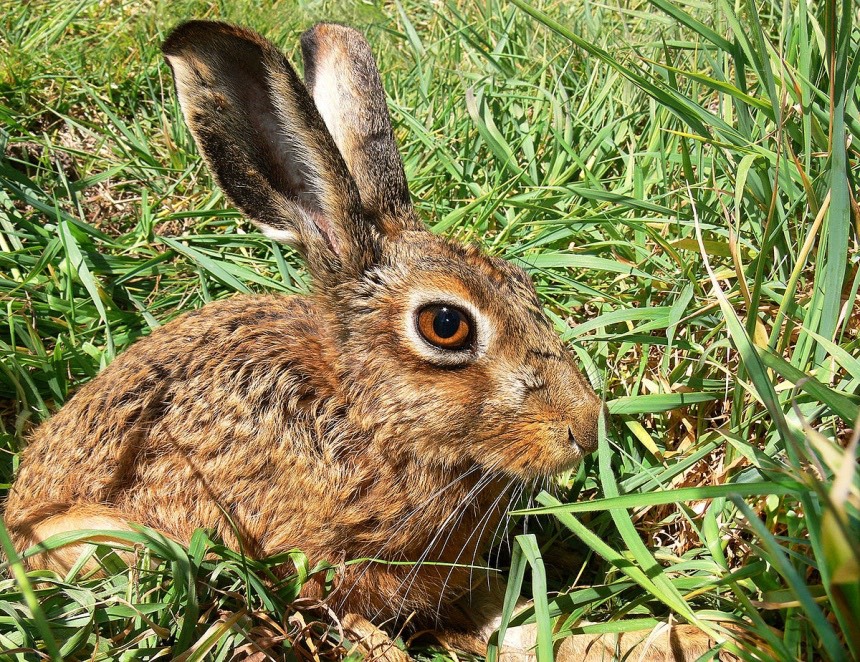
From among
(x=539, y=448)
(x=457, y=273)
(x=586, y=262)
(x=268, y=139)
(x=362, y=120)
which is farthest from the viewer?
(x=586, y=262)

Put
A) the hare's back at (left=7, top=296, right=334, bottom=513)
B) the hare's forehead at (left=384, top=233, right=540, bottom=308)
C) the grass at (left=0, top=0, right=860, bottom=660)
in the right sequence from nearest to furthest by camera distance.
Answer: the grass at (left=0, top=0, right=860, bottom=660), the hare's forehead at (left=384, top=233, right=540, bottom=308), the hare's back at (left=7, top=296, right=334, bottom=513)

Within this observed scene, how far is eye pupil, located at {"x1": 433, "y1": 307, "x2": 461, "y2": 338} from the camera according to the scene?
307 cm

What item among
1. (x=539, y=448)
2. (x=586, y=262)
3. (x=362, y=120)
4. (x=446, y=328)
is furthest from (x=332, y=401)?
Answer: (x=586, y=262)

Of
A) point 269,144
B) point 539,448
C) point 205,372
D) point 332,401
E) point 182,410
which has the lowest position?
point 539,448

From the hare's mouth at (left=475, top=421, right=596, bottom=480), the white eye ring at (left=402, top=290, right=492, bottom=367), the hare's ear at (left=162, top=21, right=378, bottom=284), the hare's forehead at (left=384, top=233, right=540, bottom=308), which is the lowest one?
the hare's mouth at (left=475, top=421, right=596, bottom=480)

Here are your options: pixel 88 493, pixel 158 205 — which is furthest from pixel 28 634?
pixel 158 205

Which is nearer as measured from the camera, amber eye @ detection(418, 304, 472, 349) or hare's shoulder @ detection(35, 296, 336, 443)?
amber eye @ detection(418, 304, 472, 349)

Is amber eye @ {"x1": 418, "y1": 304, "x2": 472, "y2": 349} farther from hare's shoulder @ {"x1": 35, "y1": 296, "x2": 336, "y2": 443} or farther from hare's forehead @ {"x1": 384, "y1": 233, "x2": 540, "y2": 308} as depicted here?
hare's shoulder @ {"x1": 35, "y1": 296, "x2": 336, "y2": 443}

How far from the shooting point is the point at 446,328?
10.1ft

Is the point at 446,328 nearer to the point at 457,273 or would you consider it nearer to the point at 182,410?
the point at 457,273

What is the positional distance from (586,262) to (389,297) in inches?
46.0

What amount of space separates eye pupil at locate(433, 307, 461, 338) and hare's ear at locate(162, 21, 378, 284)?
1.33 ft

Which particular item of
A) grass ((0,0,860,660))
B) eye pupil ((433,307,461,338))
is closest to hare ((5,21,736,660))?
eye pupil ((433,307,461,338))

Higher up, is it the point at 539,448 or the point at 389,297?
the point at 389,297
